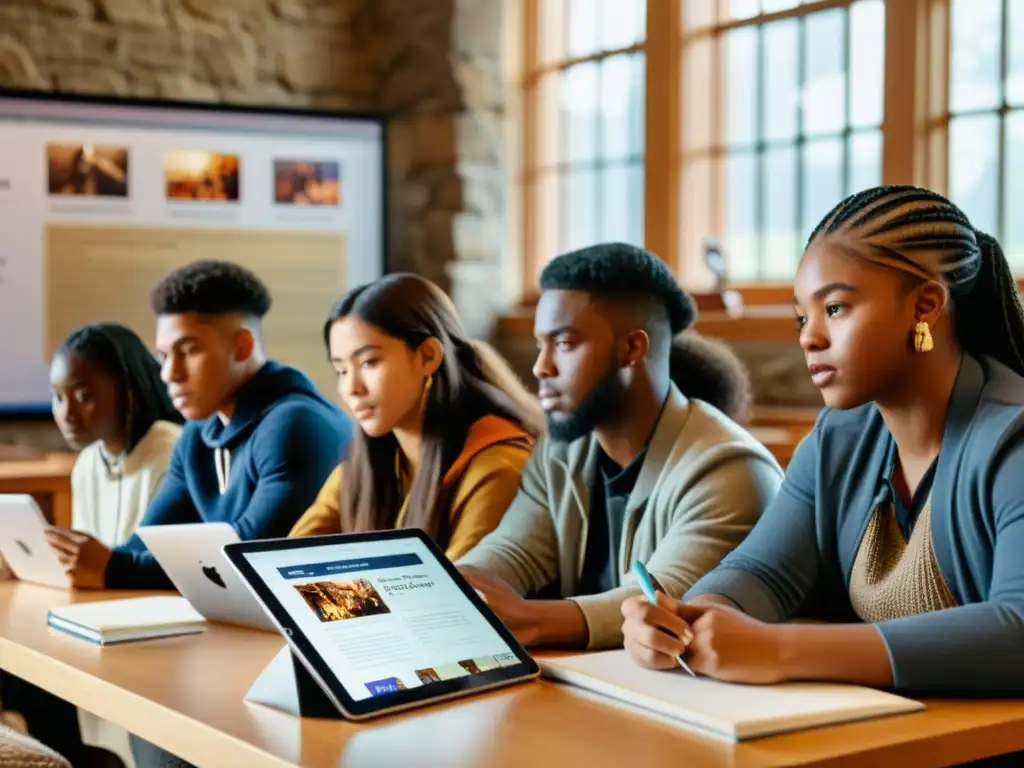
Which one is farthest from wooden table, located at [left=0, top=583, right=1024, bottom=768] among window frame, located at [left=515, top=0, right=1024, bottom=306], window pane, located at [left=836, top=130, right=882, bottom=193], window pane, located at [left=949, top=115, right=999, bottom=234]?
window pane, located at [left=836, top=130, right=882, bottom=193]

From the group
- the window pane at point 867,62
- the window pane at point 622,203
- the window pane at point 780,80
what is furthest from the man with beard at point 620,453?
the window pane at point 622,203

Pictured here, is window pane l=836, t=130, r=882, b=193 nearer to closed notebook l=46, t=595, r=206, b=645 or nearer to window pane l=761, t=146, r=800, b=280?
window pane l=761, t=146, r=800, b=280

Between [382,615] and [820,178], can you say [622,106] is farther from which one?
[382,615]

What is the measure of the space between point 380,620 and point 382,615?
0.01 meters

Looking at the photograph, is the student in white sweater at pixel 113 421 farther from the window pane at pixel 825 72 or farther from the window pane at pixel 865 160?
the window pane at pixel 825 72

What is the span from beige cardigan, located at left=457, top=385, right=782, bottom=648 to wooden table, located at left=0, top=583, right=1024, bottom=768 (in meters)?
0.37

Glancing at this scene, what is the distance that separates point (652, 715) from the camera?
1.43 metres

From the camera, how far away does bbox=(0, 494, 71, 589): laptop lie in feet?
7.82

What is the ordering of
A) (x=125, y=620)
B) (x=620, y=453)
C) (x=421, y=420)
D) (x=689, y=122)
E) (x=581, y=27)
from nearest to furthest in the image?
(x=125, y=620), (x=620, y=453), (x=421, y=420), (x=689, y=122), (x=581, y=27)

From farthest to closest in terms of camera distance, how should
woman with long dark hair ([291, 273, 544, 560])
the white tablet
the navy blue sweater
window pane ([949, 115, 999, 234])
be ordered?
window pane ([949, 115, 999, 234]) < the navy blue sweater < woman with long dark hair ([291, 273, 544, 560]) < the white tablet

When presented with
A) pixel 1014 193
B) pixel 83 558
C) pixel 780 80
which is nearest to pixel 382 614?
pixel 83 558

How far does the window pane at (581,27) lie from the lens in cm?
541

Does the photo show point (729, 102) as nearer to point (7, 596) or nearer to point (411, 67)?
point (411, 67)

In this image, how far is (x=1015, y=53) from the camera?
3.98 m
